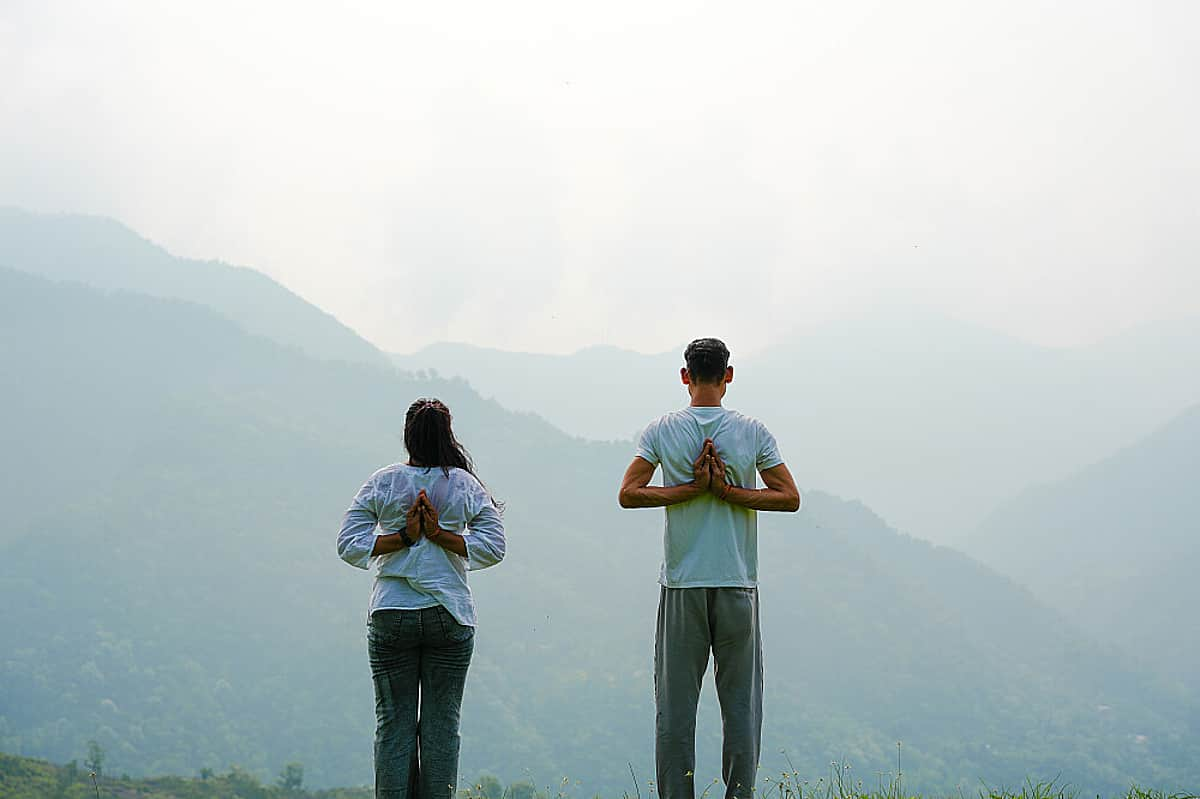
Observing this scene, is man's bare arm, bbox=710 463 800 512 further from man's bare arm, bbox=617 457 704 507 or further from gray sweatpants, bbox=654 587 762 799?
gray sweatpants, bbox=654 587 762 799

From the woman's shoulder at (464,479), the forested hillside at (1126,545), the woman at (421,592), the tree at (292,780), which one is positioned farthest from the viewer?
the forested hillside at (1126,545)

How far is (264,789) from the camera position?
60188 mm

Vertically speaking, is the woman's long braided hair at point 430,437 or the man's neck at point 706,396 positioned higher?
the man's neck at point 706,396

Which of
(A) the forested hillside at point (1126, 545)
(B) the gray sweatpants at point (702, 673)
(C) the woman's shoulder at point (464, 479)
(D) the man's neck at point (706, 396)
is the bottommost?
(B) the gray sweatpants at point (702, 673)

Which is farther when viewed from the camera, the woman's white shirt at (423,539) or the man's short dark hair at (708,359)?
the man's short dark hair at (708,359)

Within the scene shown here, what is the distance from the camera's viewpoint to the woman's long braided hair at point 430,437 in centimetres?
427

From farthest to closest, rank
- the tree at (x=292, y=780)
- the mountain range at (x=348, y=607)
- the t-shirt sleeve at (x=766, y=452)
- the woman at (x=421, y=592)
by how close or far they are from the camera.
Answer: the mountain range at (x=348, y=607) < the tree at (x=292, y=780) < the t-shirt sleeve at (x=766, y=452) < the woman at (x=421, y=592)

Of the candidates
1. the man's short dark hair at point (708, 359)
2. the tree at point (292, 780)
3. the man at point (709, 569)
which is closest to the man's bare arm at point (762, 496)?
the man at point (709, 569)

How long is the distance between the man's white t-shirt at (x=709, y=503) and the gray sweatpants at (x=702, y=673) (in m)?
0.08

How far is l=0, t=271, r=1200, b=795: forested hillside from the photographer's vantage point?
84.6 metres

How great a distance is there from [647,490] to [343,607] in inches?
4277

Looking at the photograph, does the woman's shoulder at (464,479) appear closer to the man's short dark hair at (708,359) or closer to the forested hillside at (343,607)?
the man's short dark hair at (708,359)

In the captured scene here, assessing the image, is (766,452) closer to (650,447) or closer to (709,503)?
(709,503)

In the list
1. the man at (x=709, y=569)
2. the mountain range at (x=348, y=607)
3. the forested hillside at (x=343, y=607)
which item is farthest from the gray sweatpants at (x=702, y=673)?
the forested hillside at (x=343, y=607)
